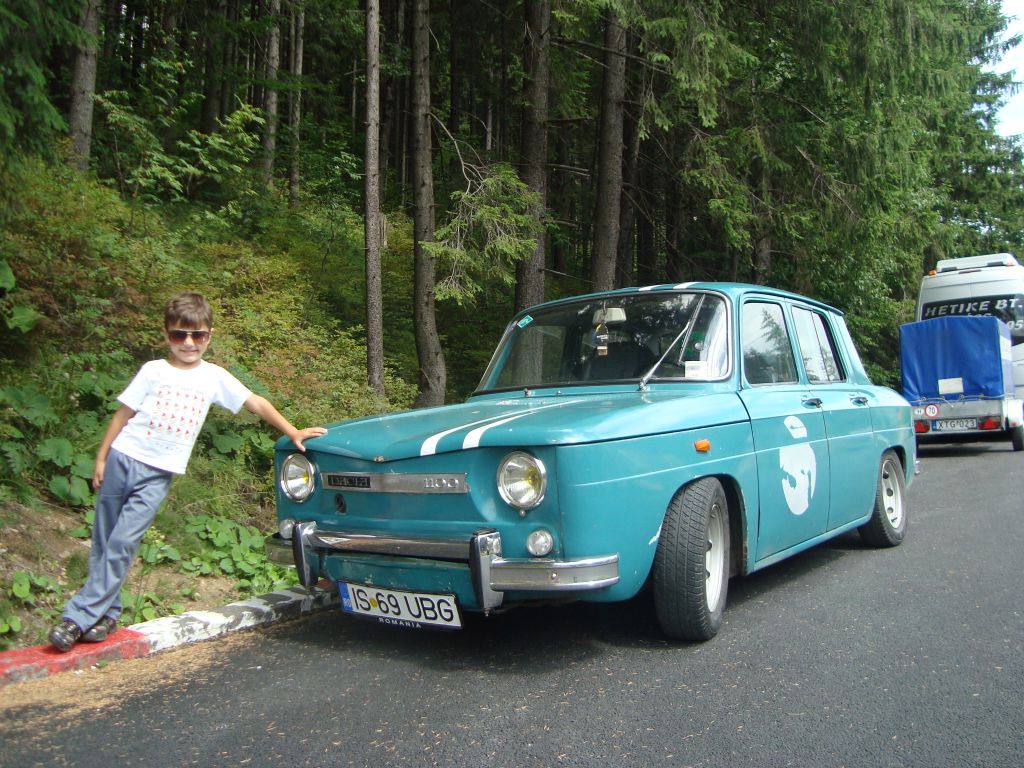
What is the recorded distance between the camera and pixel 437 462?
12.8 ft

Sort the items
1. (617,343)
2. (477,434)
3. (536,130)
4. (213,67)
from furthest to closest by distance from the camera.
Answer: (213,67) → (536,130) → (617,343) → (477,434)

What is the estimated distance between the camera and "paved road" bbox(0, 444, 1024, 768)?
10.1 feet

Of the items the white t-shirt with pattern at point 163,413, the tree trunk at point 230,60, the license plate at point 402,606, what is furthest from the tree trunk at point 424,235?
the license plate at point 402,606

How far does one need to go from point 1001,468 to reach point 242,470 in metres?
10.5

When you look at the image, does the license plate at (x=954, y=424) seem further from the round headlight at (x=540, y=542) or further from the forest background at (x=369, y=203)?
the round headlight at (x=540, y=542)

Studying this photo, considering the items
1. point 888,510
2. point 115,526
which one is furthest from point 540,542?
point 888,510

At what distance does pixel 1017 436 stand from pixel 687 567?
530 inches

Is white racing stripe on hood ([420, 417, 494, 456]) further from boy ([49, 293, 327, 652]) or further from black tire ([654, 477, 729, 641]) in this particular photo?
boy ([49, 293, 327, 652])

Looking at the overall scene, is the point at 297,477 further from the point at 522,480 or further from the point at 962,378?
the point at 962,378

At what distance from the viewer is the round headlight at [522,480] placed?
3674 mm

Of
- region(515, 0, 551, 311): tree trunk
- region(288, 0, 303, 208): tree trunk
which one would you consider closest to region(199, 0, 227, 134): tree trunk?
region(288, 0, 303, 208): tree trunk

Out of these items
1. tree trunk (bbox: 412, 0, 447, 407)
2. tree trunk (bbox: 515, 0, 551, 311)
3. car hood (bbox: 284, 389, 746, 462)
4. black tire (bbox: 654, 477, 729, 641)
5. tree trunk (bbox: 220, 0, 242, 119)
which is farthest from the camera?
tree trunk (bbox: 220, 0, 242, 119)

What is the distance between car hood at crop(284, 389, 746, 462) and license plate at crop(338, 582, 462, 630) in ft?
2.07

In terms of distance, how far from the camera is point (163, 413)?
4297 millimetres
